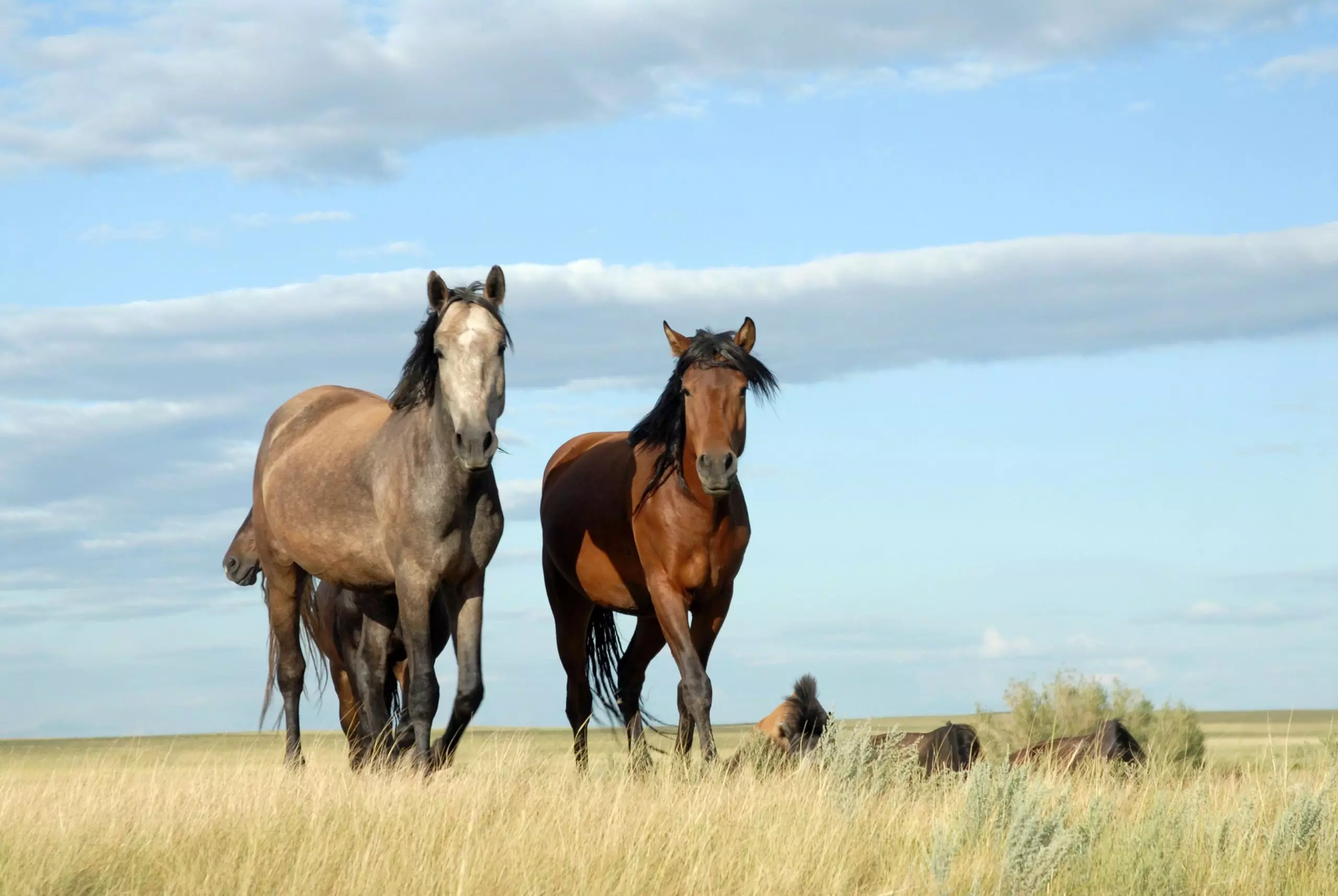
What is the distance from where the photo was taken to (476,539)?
28.6 ft

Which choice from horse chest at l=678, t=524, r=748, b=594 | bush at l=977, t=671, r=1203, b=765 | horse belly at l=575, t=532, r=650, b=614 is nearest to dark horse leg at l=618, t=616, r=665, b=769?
horse belly at l=575, t=532, r=650, b=614

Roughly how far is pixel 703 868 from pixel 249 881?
1875 mm

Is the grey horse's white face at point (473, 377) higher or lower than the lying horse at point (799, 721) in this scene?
higher

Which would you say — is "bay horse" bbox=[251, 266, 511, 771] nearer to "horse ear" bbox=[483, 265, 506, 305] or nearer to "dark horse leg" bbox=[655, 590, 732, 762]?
"horse ear" bbox=[483, 265, 506, 305]

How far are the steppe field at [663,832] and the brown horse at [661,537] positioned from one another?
3.83ft

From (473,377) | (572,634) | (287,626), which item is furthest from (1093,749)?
(287,626)

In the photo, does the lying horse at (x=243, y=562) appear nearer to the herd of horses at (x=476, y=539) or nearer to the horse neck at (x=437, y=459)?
the herd of horses at (x=476, y=539)

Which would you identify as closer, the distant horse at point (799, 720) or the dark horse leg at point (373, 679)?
the dark horse leg at point (373, 679)

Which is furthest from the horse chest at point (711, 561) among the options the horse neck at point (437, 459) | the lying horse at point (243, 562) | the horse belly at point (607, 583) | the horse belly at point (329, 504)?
the lying horse at point (243, 562)

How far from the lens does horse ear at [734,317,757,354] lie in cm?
981

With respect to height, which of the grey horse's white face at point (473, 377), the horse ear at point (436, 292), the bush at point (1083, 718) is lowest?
the bush at point (1083, 718)

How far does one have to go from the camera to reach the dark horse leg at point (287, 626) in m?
10.9

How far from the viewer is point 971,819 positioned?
6.88 meters

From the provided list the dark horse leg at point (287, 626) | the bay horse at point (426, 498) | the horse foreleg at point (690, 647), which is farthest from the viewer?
the dark horse leg at point (287, 626)
